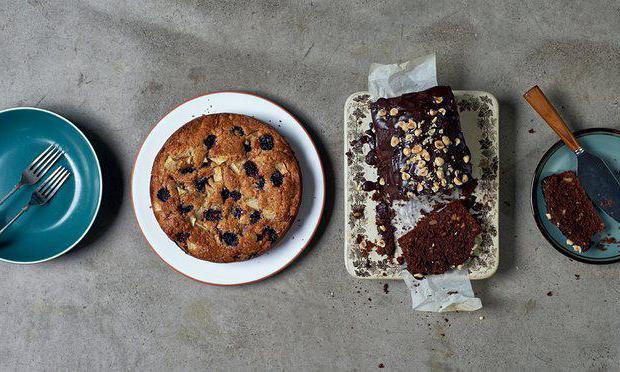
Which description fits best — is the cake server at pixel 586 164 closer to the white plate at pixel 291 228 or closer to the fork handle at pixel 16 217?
the white plate at pixel 291 228

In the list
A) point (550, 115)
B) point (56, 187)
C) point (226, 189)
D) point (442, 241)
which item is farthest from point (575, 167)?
point (56, 187)

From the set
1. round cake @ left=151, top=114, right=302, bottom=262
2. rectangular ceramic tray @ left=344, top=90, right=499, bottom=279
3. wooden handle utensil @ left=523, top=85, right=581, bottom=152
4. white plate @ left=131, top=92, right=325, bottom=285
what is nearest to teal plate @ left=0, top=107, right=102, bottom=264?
white plate @ left=131, top=92, right=325, bottom=285

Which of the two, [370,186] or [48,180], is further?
[48,180]

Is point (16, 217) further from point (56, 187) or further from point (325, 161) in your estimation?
point (325, 161)

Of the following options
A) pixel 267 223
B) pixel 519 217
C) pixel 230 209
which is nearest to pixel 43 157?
pixel 230 209

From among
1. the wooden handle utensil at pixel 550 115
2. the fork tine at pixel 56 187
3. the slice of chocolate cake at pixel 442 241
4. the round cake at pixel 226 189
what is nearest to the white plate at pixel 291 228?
the round cake at pixel 226 189

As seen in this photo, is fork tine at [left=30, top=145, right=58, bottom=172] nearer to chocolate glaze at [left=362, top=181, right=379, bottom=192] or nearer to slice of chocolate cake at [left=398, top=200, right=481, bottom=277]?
chocolate glaze at [left=362, top=181, right=379, bottom=192]
